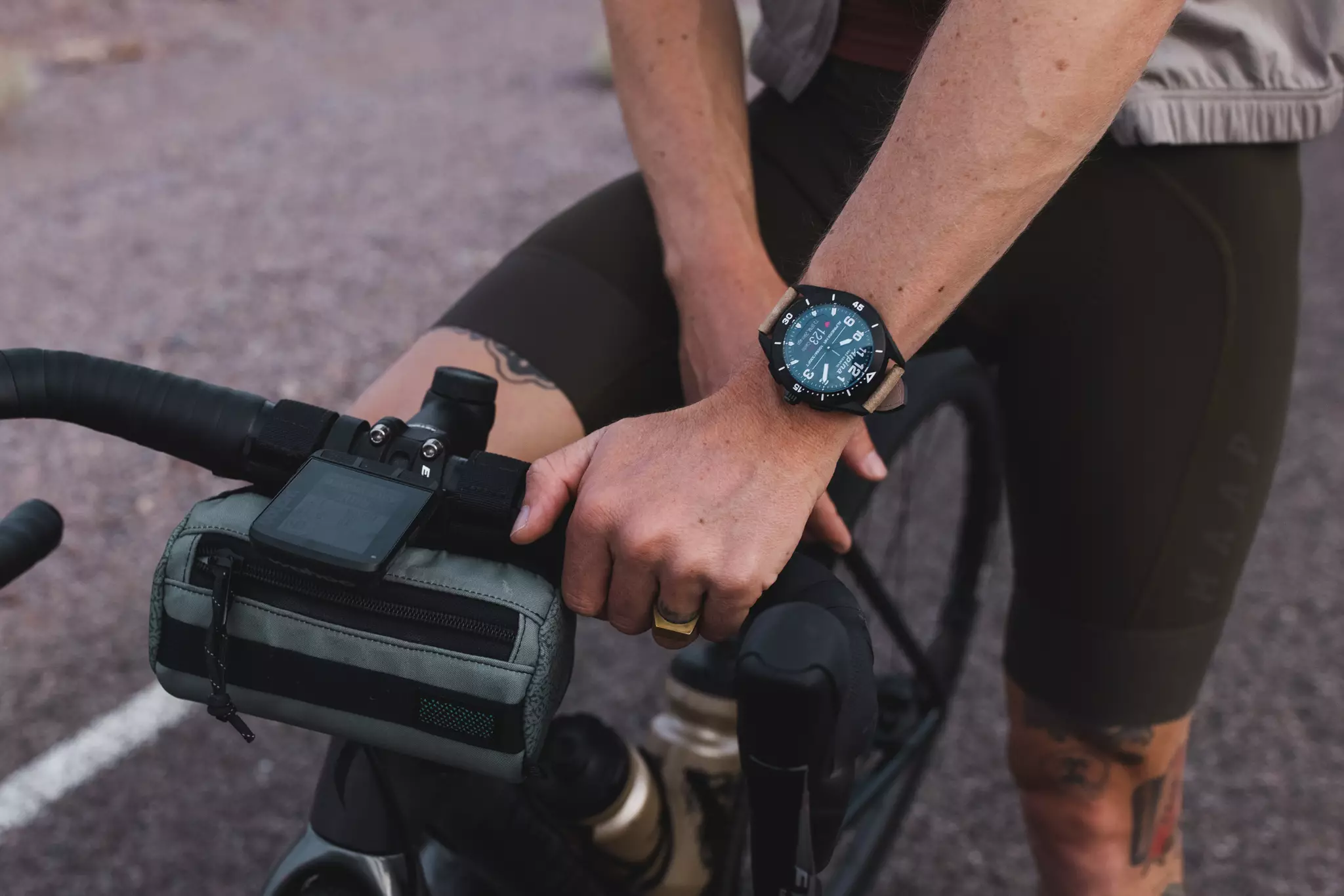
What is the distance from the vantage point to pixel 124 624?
10.3ft

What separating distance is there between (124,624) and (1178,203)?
2.76 metres

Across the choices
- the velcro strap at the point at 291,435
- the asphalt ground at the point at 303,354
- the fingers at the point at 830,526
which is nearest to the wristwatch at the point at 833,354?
the fingers at the point at 830,526

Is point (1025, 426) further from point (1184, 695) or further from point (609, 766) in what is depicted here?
point (609, 766)

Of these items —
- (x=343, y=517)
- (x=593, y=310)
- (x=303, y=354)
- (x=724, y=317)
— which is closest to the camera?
(x=343, y=517)

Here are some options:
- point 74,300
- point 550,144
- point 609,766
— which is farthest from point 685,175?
point 550,144

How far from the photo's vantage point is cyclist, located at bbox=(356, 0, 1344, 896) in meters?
1.49

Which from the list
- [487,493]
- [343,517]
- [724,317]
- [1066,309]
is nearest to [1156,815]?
[1066,309]

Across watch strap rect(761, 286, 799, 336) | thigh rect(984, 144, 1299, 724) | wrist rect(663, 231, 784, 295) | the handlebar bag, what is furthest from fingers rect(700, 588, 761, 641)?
thigh rect(984, 144, 1299, 724)

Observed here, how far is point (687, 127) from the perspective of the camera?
60.4 inches

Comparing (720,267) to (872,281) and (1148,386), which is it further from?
(1148,386)

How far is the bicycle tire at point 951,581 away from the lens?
1915 mm

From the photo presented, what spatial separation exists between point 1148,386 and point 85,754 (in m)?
2.46

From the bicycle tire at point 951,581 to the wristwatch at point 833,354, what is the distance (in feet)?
2.17

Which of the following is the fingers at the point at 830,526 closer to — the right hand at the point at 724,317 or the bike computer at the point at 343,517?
the right hand at the point at 724,317
